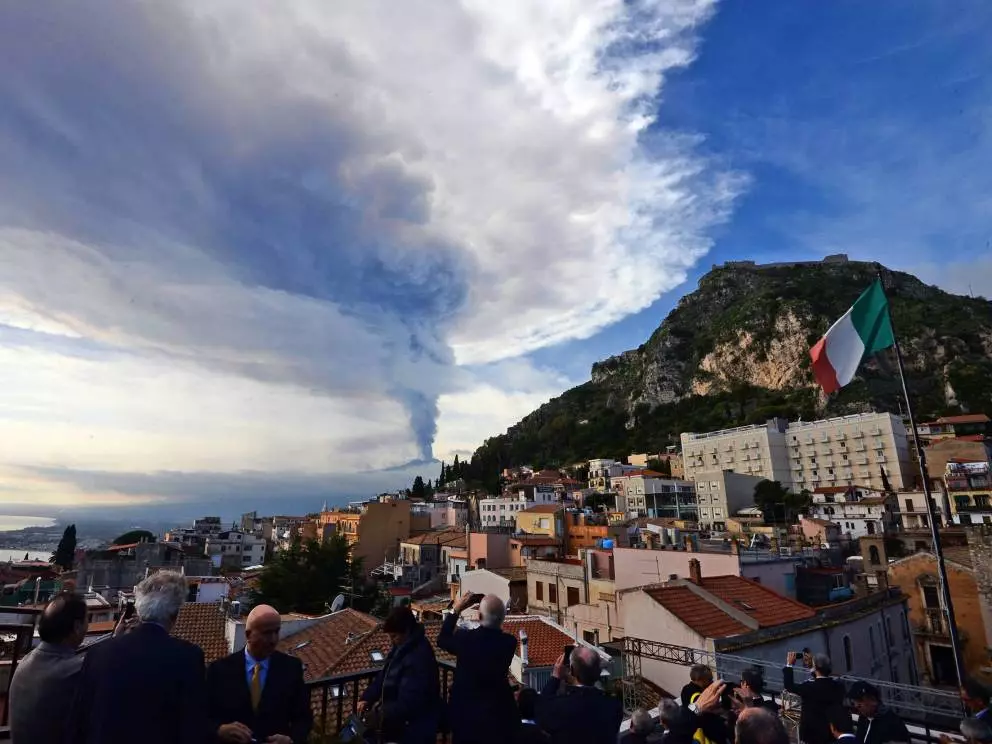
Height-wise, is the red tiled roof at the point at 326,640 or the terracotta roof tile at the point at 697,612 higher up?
Answer: the terracotta roof tile at the point at 697,612

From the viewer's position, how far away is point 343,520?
5634 cm

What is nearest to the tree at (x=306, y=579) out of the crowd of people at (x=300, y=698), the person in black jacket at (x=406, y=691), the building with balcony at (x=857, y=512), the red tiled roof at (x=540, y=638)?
the red tiled roof at (x=540, y=638)

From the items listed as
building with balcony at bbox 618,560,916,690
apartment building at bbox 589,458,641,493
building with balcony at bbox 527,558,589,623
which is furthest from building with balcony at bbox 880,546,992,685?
apartment building at bbox 589,458,641,493

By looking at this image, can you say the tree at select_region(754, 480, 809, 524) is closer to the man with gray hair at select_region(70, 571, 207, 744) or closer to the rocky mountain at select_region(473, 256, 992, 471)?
the rocky mountain at select_region(473, 256, 992, 471)

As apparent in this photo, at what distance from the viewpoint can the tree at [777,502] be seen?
198ft

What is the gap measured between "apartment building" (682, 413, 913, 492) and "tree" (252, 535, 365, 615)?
58877mm

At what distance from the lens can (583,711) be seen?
3807mm

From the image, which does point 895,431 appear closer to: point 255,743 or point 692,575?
point 692,575

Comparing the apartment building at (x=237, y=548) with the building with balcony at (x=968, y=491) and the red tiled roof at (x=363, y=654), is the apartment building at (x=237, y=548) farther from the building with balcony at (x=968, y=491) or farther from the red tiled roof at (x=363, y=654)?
the building with balcony at (x=968, y=491)

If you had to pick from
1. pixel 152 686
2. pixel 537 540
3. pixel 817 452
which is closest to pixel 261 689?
pixel 152 686

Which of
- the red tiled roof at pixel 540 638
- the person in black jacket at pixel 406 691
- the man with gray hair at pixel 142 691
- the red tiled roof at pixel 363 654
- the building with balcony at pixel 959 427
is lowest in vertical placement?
the red tiled roof at pixel 540 638

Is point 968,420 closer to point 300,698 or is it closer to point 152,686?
point 300,698

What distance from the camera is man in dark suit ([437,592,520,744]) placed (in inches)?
150

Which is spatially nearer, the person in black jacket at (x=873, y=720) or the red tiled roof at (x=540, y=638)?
the person in black jacket at (x=873, y=720)
